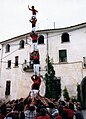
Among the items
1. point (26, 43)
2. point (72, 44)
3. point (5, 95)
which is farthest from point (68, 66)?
point (5, 95)

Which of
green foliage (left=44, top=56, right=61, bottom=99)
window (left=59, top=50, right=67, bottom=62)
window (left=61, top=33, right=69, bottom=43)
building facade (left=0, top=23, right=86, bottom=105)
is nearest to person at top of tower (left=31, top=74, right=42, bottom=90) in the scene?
green foliage (left=44, top=56, right=61, bottom=99)

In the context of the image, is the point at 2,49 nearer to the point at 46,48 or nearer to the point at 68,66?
the point at 46,48

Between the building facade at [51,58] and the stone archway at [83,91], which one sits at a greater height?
the building facade at [51,58]

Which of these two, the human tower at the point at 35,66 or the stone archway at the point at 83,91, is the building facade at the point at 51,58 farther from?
the human tower at the point at 35,66

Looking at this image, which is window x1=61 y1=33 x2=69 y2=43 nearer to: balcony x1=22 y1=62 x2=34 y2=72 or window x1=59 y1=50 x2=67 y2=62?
window x1=59 y1=50 x2=67 y2=62

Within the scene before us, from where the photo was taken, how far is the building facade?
78.1ft

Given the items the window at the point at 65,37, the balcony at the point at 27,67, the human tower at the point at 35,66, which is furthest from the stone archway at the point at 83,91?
the human tower at the point at 35,66

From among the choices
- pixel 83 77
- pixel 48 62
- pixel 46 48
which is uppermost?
pixel 46 48

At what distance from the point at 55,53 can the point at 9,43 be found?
8.70m

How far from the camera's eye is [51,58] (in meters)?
25.6

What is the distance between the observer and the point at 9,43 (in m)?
31.1

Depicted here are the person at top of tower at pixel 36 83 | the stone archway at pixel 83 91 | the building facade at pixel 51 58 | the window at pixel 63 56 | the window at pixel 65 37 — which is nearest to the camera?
the person at top of tower at pixel 36 83

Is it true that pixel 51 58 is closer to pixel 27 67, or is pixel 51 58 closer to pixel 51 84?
pixel 27 67

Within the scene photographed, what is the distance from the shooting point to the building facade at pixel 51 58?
2381 centimetres
